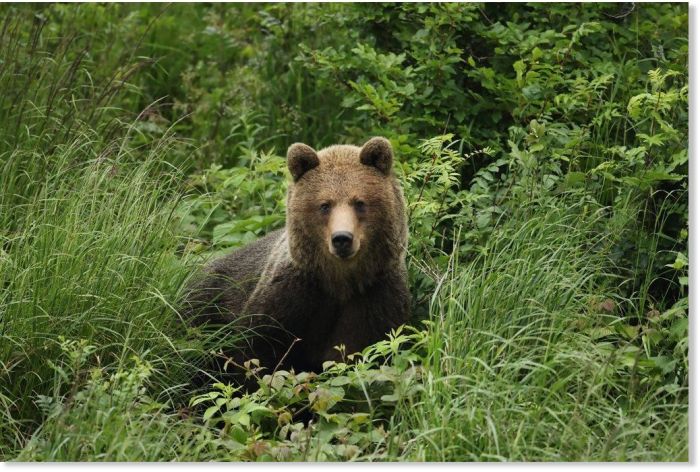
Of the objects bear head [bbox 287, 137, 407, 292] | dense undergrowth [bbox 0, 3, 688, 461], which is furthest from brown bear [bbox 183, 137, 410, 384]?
dense undergrowth [bbox 0, 3, 688, 461]

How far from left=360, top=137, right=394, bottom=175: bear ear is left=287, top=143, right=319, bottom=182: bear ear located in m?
0.26

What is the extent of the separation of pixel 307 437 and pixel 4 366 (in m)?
1.49

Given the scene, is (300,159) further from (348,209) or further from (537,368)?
(537,368)

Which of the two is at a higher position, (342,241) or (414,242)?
(342,241)

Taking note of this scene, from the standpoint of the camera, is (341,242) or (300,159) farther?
(300,159)

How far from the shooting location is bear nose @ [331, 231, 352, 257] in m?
5.65

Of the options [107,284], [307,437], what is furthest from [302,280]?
[307,437]

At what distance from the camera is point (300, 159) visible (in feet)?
19.9

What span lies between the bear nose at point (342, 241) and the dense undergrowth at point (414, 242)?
1.69ft

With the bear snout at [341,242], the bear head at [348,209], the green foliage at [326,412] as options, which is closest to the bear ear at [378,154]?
the bear head at [348,209]

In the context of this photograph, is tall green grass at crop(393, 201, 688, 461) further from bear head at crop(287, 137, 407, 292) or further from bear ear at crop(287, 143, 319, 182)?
bear ear at crop(287, 143, 319, 182)

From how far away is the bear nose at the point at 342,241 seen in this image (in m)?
5.65

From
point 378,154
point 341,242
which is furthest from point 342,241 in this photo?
point 378,154

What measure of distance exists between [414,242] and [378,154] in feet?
2.19
